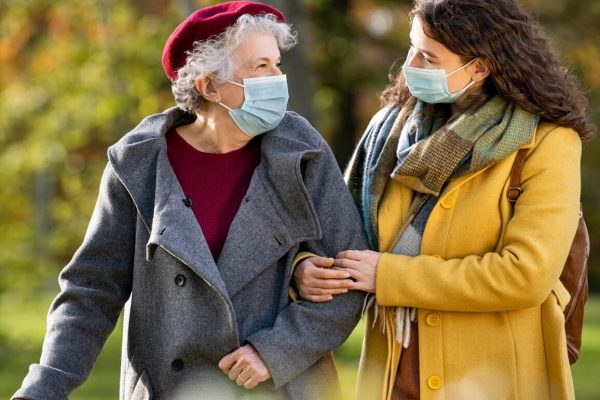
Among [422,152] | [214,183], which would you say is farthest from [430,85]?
[214,183]

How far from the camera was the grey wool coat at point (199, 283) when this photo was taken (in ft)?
12.4

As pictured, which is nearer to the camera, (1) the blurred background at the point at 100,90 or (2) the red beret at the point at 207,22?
(2) the red beret at the point at 207,22

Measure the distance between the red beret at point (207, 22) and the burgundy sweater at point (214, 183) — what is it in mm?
327

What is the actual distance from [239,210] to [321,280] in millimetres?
349

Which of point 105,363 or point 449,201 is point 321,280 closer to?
point 449,201

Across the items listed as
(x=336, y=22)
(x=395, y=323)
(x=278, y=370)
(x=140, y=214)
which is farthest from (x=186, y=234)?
(x=336, y=22)

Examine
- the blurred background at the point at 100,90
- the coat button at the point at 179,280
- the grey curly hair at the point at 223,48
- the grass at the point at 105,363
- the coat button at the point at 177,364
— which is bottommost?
the grass at the point at 105,363

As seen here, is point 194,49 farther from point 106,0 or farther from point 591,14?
point 591,14

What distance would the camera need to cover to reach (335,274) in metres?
3.80

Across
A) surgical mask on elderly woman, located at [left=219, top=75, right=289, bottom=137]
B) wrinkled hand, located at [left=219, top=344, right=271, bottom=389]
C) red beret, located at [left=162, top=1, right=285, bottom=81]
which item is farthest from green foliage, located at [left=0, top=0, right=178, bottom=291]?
wrinkled hand, located at [left=219, top=344, right=271, bottom=389]

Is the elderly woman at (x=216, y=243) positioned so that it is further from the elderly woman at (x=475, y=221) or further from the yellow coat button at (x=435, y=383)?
the yellow coat button at (x=435, y=383)

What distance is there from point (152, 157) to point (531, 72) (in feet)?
4.15

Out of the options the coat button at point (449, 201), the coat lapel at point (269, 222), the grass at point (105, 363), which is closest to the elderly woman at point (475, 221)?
the coat button at point (449, 201)

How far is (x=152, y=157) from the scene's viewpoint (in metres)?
3.93
